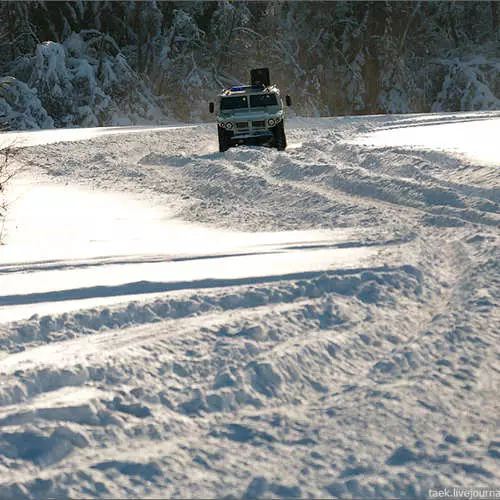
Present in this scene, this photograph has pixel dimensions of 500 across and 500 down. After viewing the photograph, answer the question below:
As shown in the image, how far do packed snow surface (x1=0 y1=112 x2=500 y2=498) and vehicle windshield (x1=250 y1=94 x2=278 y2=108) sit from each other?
8.11m

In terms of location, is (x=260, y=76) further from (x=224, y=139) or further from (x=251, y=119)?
(x=251, y=119)

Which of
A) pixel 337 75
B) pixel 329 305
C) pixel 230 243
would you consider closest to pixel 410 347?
pixel 329 305

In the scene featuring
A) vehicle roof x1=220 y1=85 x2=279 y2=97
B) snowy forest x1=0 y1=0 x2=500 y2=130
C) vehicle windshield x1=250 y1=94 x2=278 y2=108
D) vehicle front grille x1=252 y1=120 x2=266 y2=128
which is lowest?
vehicle front grille x1=252 y1=120 x2=266 y2=128

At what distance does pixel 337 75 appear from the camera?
51500mm

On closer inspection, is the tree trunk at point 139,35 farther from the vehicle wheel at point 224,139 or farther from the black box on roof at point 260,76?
the vehicle wheel at point 224,139

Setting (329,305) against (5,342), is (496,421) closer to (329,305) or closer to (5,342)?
(329,305)

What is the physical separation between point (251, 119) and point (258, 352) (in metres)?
14.0

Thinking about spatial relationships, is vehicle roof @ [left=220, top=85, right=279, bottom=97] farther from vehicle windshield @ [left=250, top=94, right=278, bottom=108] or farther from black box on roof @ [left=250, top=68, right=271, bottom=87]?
black box on roof @ [left=250, top=68, right=271, bottom=87]

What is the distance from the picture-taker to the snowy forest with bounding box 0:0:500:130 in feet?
145

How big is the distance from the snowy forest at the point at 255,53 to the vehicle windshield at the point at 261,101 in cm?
2301

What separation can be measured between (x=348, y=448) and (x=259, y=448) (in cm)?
48

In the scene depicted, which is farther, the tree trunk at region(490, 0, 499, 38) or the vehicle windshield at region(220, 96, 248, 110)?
the tree trunk at region(490, 0, 499, 38)

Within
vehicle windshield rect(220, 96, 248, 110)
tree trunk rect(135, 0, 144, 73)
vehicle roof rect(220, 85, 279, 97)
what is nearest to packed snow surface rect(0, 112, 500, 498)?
vehicle windshield rect(220, 96, 248, 110)

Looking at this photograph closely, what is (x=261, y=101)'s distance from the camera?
64.2 feet
